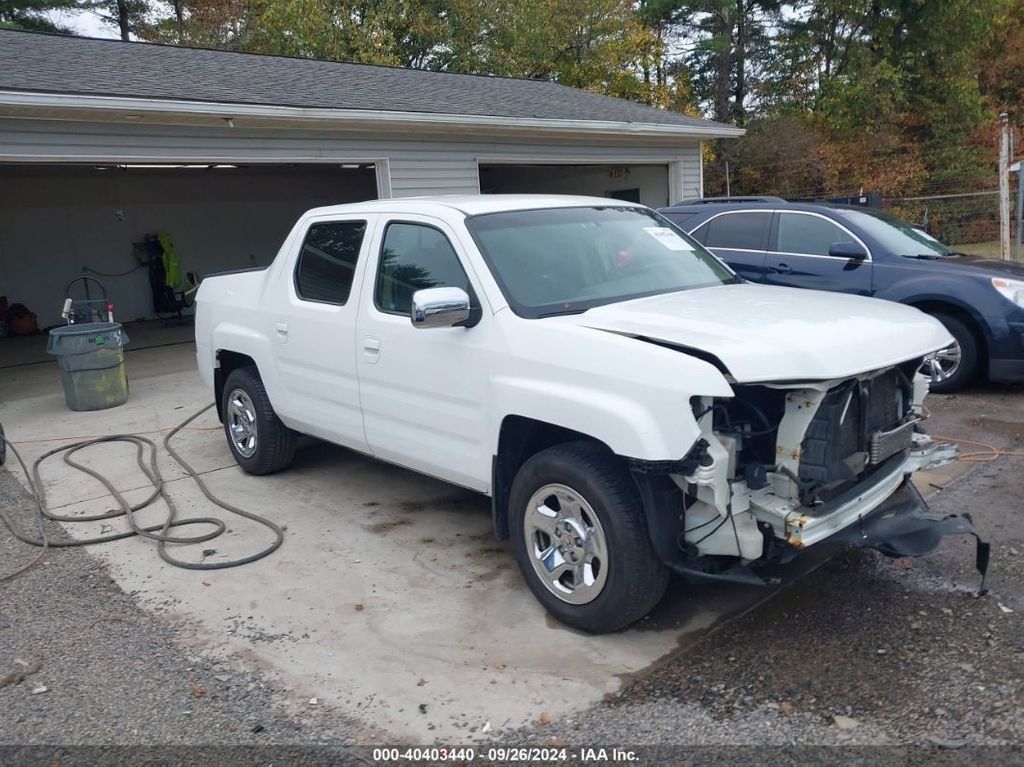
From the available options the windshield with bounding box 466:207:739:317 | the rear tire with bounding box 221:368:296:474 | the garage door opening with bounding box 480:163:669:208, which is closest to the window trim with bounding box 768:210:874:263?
the windshield with bounding box 466:207:739:317

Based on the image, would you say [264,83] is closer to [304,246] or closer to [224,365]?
[224,365]

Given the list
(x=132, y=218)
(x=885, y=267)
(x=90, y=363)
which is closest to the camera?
(x=885, y=267)

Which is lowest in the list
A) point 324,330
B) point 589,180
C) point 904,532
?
point 904,532

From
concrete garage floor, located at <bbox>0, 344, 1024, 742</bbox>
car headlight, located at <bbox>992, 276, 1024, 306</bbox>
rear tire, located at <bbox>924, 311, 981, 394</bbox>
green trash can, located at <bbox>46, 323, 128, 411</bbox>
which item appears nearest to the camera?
concrete garage floor, located at <bbox>0, 344, 1024, 742</bbox>

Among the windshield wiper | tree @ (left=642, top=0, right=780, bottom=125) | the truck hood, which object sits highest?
tree @ (left=642, top=0, right=780, bottom=125)

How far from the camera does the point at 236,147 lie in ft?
34.4

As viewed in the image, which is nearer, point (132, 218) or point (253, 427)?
point (253, 427)

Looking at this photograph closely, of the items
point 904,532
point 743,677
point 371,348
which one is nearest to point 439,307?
point 371,348

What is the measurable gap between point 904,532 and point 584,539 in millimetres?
1368

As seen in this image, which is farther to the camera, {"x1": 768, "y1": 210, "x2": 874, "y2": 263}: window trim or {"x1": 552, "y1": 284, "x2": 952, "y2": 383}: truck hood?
{"x1": 768, "y1": 210, "x2": 874, "y2": 263}: window trim

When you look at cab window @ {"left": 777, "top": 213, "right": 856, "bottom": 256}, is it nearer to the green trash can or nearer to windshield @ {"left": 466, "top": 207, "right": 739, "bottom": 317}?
windshield @ {"left": 466, "top": 207, "right": 739, "bottom": 317}

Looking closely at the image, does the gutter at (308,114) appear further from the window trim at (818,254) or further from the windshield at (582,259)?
the windshield at (582,259)

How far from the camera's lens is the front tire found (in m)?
3.59

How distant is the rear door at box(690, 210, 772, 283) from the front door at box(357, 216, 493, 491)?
182 inches
